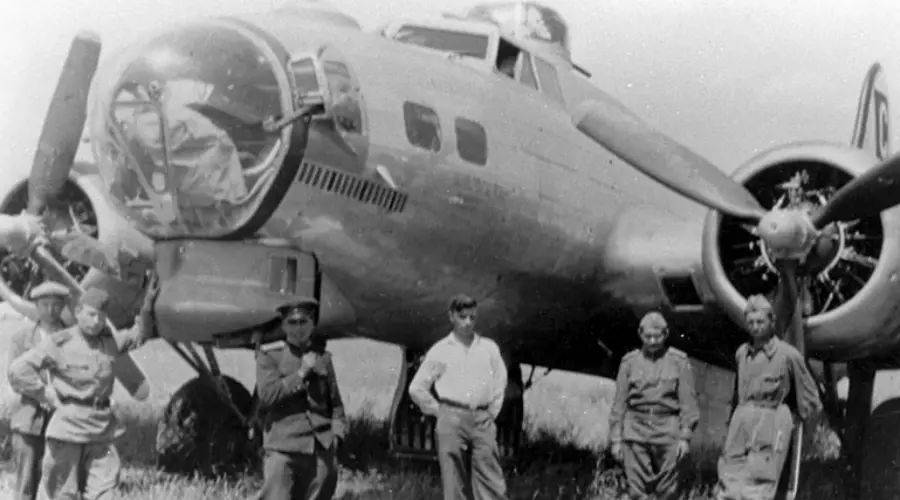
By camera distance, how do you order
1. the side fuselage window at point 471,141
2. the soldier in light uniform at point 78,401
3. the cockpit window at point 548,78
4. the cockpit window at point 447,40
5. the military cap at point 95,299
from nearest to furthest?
the soldier in light uniform at point 78,401 → the military cap at point 95,299 → the side fuselage window at point 471,141 → the cockpit window at point 447,40 → the cockpit window at point 548,78

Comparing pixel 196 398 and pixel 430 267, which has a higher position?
pixel 430 267

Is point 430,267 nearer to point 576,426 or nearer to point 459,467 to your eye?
point 459,467

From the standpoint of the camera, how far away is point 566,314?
8.23 meters

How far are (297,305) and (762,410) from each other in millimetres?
2379

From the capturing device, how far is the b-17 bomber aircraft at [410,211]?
227 inches

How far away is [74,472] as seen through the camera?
5297 mm

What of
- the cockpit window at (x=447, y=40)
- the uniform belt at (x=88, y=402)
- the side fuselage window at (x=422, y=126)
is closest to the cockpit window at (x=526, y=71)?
the cockpit window at (x=447, y=40)

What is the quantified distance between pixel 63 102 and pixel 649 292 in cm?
430

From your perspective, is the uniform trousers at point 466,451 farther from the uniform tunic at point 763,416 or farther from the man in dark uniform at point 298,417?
the uniform tunic at point 763,416

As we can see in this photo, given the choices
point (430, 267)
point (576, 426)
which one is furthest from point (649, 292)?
point (576, 426)

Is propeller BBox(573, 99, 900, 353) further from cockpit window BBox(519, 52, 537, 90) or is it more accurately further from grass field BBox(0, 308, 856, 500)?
grass field BBox(0, 308, 856, 500)

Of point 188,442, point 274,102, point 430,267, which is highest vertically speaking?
point 274,102

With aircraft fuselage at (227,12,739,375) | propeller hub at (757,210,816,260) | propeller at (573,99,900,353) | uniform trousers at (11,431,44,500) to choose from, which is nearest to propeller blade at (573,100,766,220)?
propeller at (573,99,900,353)

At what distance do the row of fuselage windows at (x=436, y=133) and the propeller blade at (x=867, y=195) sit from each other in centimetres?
216
